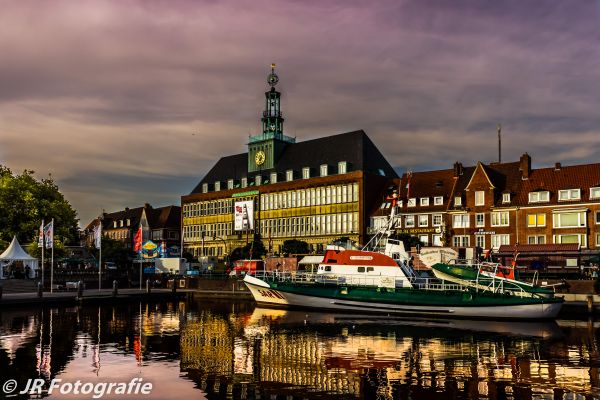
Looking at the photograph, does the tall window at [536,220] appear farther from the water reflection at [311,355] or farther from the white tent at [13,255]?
the white tent at [13,255]

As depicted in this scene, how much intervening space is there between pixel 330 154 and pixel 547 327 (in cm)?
5528

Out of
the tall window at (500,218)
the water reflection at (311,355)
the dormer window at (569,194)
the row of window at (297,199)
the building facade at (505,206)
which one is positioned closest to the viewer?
the water reflection at (311,355)

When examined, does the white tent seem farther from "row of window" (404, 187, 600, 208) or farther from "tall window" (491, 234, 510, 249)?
"tall window" (491, 234, 510, 249)

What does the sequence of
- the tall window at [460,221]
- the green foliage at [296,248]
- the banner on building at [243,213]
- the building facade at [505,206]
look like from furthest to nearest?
the banner on building at [243,213]
the green foliage at [296,248]
the tall window at [460,221]
the building facade at [505,206]

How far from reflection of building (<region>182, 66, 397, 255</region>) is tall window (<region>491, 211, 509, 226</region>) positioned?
17.4 meters

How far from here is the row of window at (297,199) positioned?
87750 mm

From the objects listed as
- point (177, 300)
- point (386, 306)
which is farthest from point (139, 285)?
point (386, 306)

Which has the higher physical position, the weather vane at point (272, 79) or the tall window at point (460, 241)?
the weather vane at point (272, 79)

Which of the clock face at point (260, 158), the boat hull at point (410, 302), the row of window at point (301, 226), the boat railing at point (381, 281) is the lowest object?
the boat hull at point (410, 302)

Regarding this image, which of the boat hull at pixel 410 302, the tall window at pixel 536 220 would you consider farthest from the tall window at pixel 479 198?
the boat hull at pixel 410 302

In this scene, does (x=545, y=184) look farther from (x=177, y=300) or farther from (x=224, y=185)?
(x=224, y=185)

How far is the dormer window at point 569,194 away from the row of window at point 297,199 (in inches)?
1061

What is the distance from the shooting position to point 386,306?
4916cm

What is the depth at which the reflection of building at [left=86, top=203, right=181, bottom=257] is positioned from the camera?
131 m
